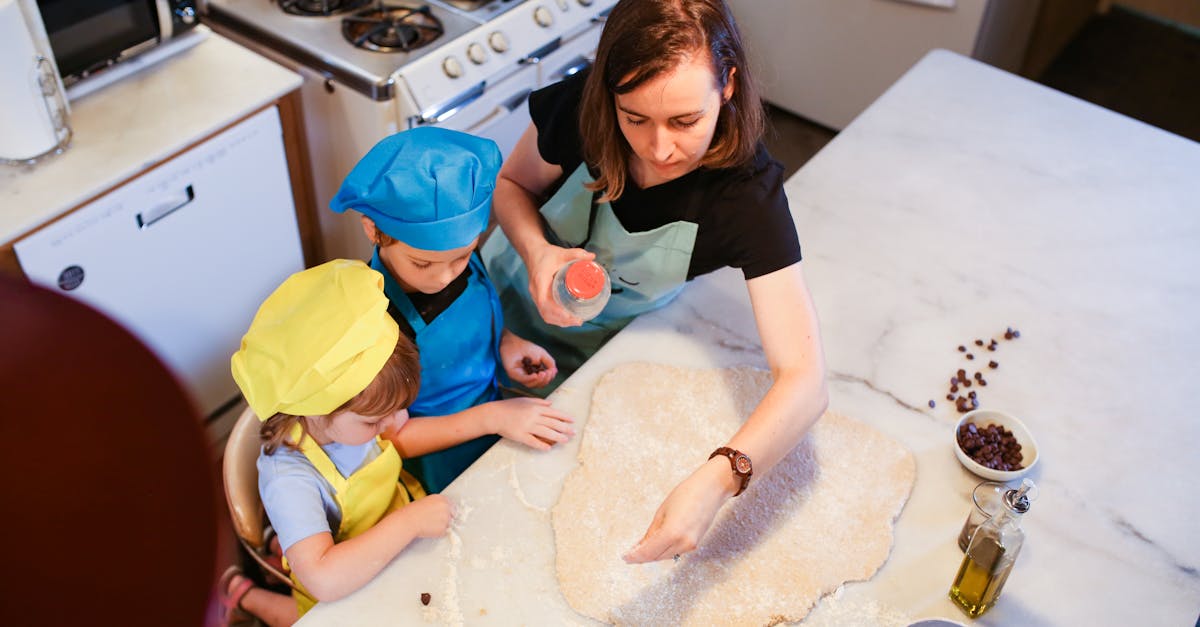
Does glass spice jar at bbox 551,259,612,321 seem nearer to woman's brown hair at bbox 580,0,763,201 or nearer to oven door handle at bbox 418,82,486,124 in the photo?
woman's brown hair at bbox 580,0,763,201

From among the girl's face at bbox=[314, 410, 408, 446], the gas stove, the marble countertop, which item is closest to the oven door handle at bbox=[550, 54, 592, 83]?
the gas stove

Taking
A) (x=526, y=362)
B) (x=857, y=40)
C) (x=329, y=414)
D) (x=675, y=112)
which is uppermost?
(x=675, y=112)

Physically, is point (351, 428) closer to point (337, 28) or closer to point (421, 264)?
point (421, 264)

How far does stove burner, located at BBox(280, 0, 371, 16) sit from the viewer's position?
7.30 ft

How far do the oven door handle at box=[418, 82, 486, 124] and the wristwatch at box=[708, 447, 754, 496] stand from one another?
1209 mm

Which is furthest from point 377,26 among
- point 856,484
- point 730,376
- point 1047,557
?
point 1047,557

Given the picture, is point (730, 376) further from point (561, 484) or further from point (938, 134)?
point (938, 134)

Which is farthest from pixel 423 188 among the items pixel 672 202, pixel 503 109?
pixel 503 109

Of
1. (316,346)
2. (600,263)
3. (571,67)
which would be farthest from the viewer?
(571,67)

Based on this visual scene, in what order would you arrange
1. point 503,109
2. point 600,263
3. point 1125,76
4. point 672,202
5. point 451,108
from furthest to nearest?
point 1125,76
point 503,109
point 451,108
point 600,263
point 672,202

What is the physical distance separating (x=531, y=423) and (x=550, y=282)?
198mm

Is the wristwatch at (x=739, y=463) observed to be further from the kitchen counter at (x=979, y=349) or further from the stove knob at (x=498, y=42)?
the stove knob at (x=498, y=42)

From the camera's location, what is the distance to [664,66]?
3.85 feet

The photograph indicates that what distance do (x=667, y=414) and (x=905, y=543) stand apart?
352 mm
